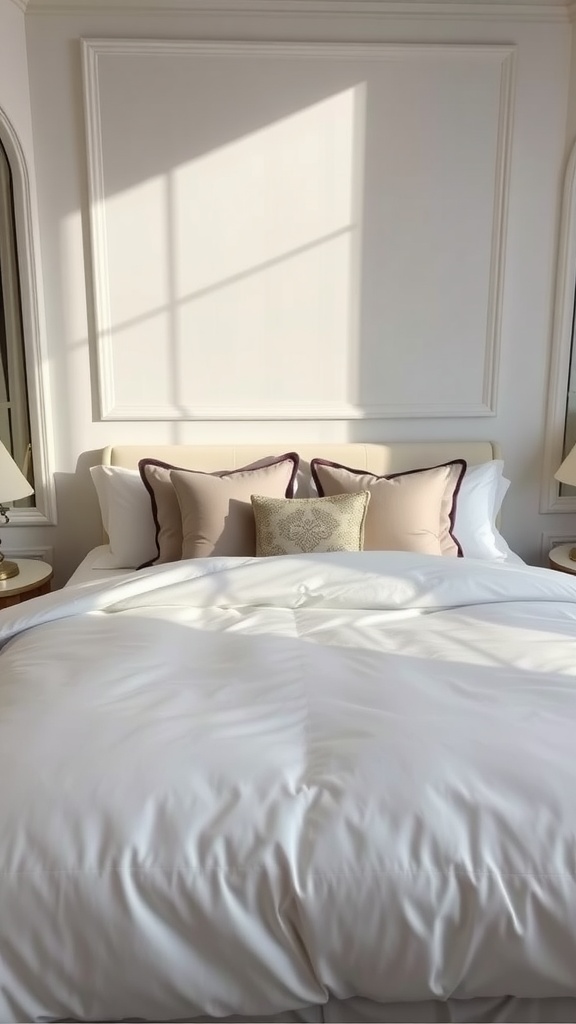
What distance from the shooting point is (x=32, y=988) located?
4.39ft

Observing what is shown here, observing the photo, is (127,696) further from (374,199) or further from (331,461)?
(374,199)

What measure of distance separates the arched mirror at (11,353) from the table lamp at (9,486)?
319mm

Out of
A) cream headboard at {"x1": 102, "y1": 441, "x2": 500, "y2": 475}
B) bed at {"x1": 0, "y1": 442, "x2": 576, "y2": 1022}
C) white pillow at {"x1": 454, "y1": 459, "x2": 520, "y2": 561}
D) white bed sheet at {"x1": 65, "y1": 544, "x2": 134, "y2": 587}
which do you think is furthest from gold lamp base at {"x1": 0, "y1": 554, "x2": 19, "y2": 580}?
white pillow at {"x1": 454, "y1": 459, "x2": 520, "y2": 561}

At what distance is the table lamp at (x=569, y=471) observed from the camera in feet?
10.9

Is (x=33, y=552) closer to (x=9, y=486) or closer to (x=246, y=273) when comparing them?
(x=9, y=486)

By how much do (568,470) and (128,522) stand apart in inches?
68.8

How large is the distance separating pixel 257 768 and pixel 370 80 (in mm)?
2795

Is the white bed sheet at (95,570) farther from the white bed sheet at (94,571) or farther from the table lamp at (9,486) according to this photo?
the table lamp at (9,486)

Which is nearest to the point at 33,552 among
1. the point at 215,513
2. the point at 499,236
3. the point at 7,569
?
the point at 7,569

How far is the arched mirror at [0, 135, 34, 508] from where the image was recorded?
10.8 ft

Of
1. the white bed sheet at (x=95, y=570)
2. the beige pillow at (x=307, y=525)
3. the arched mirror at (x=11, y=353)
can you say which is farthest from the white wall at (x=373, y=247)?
the beige pillow at (x=307, y=525)

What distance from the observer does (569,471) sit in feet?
11.0

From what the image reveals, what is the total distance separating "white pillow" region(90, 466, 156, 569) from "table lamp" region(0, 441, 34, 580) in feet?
1.03

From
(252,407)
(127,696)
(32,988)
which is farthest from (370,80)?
(32,988)
